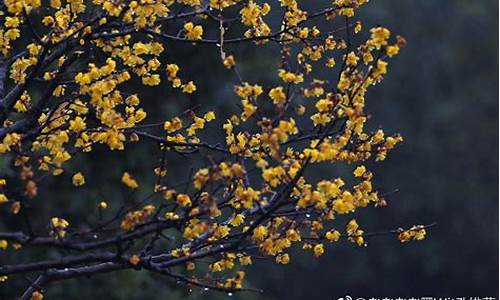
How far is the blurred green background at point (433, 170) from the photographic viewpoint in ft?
65.4

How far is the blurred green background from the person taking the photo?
65.4 ft

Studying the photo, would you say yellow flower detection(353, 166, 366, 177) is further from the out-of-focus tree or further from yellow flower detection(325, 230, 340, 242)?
yellow flower detection(325, 230, 340, 242)

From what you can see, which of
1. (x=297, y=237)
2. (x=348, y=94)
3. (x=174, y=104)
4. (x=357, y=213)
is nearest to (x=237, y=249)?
(x=297, y=237)

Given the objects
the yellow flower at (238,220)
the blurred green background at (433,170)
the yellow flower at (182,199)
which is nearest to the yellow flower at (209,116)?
the yellow flower at (238,220)

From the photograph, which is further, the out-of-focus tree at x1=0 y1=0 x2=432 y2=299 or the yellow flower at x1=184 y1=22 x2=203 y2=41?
the yellow flower at x1=184 y1=22 x2=203 y2=41

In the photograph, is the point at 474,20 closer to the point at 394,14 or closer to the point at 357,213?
the point at 394,14

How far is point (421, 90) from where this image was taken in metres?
20.5

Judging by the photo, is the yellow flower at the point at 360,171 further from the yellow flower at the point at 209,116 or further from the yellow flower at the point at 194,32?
the yellow flower at the point at 194,32

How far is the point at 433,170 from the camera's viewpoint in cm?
2012

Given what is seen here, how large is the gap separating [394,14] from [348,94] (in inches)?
642

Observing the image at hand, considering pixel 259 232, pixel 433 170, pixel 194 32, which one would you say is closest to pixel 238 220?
pixel 259 232

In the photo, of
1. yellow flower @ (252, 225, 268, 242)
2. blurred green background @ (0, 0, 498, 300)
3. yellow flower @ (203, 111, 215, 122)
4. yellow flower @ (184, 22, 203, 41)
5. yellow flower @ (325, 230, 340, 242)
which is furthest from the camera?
blurred green background @ (0, 0, 498, 300)

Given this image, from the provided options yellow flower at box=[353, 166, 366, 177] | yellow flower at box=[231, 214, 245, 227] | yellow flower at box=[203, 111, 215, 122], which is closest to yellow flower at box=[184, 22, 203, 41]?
yellow flower at box=[203, 111, 215, 122]

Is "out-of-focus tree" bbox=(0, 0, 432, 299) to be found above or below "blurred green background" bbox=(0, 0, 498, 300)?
below
